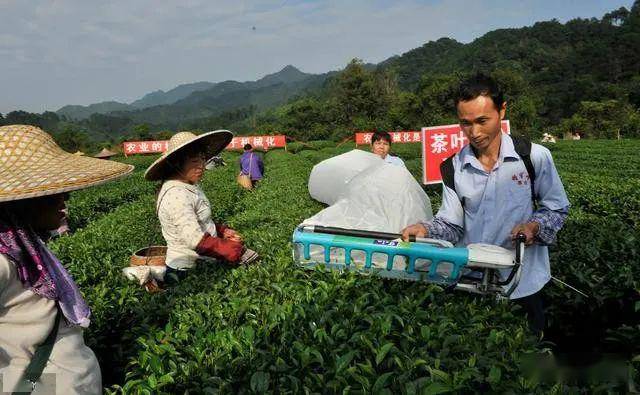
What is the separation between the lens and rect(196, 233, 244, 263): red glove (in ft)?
9.14

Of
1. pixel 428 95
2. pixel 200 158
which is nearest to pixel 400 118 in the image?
pixel 428 95

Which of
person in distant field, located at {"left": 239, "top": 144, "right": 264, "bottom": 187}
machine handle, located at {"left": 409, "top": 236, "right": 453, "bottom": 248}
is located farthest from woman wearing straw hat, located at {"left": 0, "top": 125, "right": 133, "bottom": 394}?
person in distant field, located at {"left": 239, "top": 144, "right": 264, "bottom": 187}

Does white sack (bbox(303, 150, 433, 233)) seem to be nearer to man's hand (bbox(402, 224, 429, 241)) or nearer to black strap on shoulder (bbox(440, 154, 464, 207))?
black strap on shoulder (bbox(440, 154, 464, 207))

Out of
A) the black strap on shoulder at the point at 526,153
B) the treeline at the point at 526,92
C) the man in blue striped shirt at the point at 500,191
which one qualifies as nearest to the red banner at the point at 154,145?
the treeline at the point at 526,92

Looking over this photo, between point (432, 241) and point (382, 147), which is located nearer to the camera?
point (432, 241)

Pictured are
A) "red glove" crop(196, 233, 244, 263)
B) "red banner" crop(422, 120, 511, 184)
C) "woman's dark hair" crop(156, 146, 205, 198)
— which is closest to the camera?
"red glove" crop(196, 233, 244, 263)

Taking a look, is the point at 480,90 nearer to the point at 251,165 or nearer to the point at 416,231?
the point at 416,231

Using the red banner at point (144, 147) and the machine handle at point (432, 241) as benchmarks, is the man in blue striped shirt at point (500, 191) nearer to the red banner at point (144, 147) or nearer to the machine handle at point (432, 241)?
the machine handle at point (432, 241)

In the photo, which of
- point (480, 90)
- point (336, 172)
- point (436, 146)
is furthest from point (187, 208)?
point (436, 146)

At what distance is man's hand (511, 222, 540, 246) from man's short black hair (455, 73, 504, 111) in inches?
24.0

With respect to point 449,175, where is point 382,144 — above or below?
below

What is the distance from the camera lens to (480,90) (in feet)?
6.88

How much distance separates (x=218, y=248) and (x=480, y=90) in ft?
6.06

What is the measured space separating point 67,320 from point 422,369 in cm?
135
